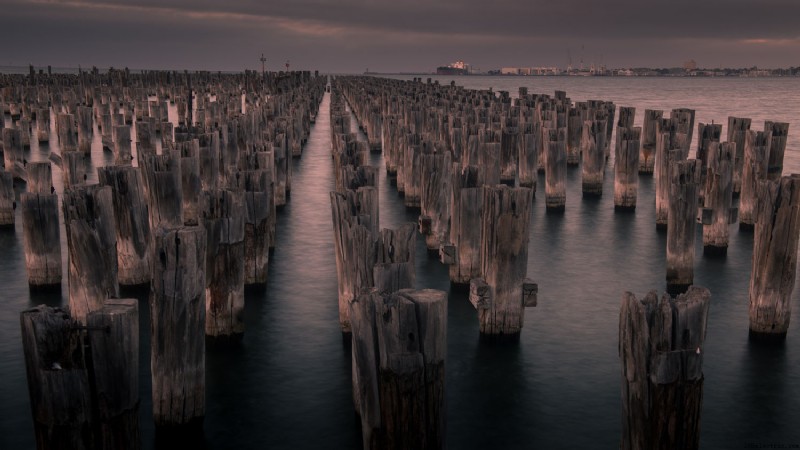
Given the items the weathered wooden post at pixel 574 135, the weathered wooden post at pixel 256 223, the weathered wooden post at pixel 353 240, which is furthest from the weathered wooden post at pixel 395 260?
the weathered wooden post at pixel 574 135

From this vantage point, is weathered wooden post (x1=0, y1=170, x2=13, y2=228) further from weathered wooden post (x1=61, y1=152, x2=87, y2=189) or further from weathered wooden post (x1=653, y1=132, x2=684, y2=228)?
weathered wooden post (x1=653, y1=132, x2=684, y2=228)

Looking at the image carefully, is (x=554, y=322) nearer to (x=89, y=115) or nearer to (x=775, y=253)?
(x=775, y=253)

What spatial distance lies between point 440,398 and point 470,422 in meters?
1.83

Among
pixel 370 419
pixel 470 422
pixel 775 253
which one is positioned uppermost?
pixel 775 253

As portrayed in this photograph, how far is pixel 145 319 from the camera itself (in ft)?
31.9

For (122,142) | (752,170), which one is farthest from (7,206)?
(752,170)

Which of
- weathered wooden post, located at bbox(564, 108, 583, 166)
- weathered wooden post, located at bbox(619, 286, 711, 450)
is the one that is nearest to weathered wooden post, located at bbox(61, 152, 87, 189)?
weathered wooden post, located at bbox(619, 286, 711, 450)

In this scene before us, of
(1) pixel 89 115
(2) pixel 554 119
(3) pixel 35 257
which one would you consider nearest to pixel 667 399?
(3) pixel 35 257

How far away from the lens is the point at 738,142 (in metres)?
18.0

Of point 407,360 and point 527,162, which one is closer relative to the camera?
point 407,360

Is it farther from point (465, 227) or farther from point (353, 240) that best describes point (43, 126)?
point (353, 240)

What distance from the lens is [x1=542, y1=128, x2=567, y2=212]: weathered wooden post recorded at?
1573 cm

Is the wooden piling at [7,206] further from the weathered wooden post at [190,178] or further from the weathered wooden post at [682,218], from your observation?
the weathered wooden post at [682,218]

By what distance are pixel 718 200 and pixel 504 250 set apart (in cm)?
536
